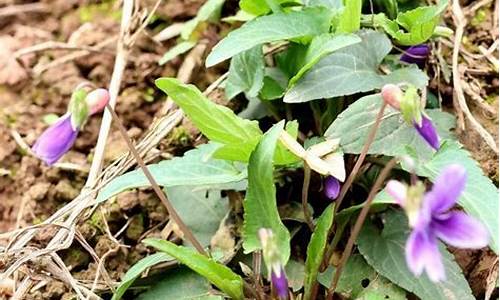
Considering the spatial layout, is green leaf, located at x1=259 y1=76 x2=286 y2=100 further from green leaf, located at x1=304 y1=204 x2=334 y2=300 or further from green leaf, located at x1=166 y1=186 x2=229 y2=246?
green leaf, located at x1=304 y1=204 x2=334 y2=300

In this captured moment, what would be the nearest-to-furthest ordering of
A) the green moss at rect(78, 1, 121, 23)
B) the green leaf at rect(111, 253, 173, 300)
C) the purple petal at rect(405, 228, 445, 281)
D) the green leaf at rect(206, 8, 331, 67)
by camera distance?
the purple petal at rect(405, 228, 445, 281) → the green leaf at rect(111, 253, 173, 300) → the green leaf at rect(206, 8, 331, 67) → the green moss at rect(78, 1, 121, 23)

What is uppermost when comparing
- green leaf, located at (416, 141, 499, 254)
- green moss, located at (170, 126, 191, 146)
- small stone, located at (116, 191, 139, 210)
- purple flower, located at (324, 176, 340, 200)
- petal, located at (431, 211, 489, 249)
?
petal, located at (431, 211, 489, 249)

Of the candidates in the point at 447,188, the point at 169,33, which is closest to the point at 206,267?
the point at 447,188

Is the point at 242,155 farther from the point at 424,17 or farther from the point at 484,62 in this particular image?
the point at 484,62

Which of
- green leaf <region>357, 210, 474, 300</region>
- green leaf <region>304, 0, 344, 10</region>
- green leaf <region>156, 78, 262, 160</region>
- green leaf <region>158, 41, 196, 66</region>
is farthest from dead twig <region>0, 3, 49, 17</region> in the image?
green leaf <region>357, 210, 474, 300</region>

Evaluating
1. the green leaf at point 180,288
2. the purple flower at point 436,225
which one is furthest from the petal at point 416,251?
the green leaf at point 180,288

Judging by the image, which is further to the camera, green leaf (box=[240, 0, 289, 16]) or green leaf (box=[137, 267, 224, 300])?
green leaf (box=[240, 0, 289, 16])

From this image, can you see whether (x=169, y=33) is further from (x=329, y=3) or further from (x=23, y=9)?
(x=329, y=3)

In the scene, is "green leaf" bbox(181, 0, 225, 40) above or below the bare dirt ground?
above

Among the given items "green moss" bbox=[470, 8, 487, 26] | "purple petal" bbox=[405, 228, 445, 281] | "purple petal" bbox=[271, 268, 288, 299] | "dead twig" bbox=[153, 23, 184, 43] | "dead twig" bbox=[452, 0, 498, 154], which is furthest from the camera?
"dead twig" bbox=[153, 23, 184, 43]
